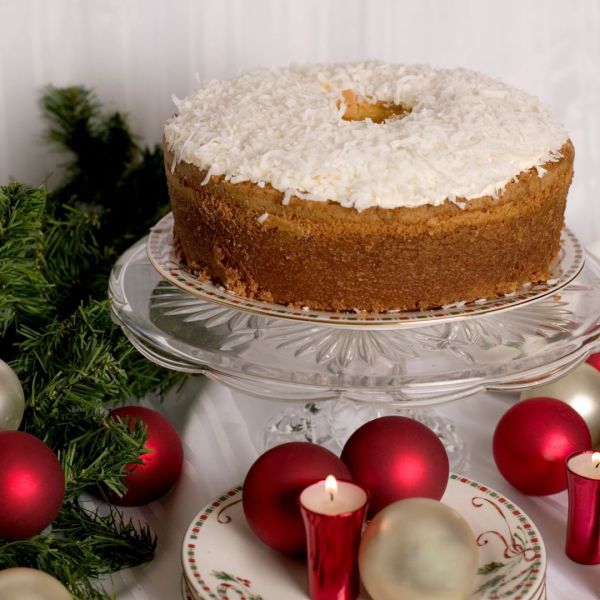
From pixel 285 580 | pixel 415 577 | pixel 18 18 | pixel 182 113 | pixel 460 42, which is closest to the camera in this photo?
pixel 415 577

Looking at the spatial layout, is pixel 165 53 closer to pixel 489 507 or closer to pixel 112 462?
pixel 112 462

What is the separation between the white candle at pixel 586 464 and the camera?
136 centimetres

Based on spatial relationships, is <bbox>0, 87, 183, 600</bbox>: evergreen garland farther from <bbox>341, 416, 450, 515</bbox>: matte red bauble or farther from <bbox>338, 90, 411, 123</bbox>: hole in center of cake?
<bbox>338, 90, 411, 123</bbox>: hole in center of cake

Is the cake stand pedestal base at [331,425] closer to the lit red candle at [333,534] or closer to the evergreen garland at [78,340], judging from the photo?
the evergreen garland at [78,340]

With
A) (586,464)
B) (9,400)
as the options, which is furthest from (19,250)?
(586,464)

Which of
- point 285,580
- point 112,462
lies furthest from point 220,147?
point 285,580

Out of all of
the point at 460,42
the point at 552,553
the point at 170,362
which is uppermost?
the point at 460,42

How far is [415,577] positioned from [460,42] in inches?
58.3

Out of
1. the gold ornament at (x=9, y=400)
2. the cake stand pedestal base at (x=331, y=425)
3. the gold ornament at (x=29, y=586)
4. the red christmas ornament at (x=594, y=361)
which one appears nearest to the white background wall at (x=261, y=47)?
the red christmas ornament at (x=594, y=361)

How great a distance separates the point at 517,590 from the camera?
1237mm

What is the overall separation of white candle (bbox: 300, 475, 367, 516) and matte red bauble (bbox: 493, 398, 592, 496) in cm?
38

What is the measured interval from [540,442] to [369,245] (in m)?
0.41

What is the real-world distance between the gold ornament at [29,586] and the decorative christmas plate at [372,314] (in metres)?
0.45

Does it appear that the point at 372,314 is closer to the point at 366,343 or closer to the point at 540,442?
the point at 366,343
